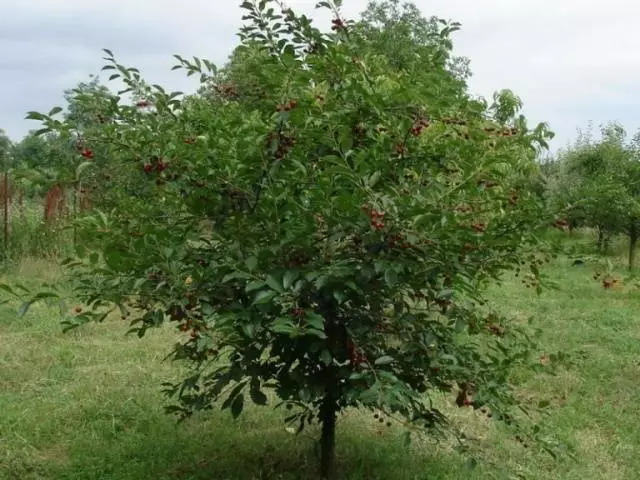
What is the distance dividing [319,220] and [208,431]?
83.2 inches

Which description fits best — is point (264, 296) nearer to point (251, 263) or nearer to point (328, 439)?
point (251, 263)

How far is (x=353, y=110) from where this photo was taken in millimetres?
2943

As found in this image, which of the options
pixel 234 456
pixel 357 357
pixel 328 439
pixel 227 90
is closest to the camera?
pixel 357 357

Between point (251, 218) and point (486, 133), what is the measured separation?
1047 millimetres

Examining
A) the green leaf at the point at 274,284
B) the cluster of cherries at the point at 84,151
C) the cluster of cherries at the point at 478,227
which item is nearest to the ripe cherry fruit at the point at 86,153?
the cluster of cherries at the point at 84,151

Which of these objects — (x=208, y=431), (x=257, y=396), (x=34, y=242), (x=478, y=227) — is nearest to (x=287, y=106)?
(x=478, y=227)

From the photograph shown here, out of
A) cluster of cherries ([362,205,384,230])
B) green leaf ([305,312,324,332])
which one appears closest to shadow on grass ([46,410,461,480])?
green leaf ([305,312,324,332])

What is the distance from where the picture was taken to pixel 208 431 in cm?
447

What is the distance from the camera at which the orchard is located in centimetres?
272

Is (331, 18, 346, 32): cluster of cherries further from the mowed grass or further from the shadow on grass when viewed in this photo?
the shadow on grass

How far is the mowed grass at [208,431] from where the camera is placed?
12.9ft

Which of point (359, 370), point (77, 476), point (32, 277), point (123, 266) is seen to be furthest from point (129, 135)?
point (32, 277)

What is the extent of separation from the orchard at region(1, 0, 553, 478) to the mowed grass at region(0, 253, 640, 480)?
26.1 inches

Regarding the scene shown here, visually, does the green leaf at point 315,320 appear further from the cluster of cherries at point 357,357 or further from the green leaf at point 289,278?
the cluster of cherries at point 357,357
